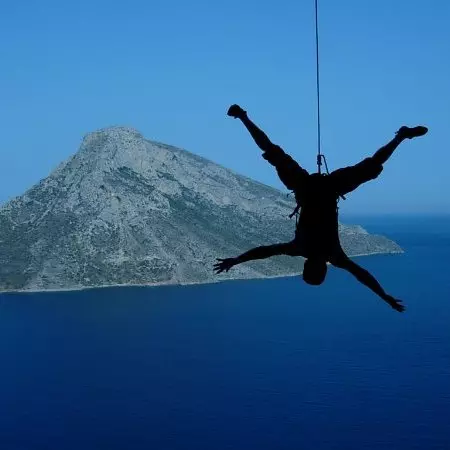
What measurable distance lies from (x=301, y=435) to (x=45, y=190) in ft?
313

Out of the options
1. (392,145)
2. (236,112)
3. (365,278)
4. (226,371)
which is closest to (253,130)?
(236,112)

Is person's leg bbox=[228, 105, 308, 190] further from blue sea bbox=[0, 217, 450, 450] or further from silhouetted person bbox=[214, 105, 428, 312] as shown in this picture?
blue sea bbox=[0, 217, 450, 450]

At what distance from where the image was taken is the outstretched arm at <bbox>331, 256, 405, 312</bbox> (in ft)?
13.8

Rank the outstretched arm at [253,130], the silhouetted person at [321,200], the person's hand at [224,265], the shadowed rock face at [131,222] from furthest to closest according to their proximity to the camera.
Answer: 1. the shadowed rock face at [131,222]
2. the person's hand at [224,265]
3. the silhouetted person at [321,200]
4. the outstretched arm at [253,130]

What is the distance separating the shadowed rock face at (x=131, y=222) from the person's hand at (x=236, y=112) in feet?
364

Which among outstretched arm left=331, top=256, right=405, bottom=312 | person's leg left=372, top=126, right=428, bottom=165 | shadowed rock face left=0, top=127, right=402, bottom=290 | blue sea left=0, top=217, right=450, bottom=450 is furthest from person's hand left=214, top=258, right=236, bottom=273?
shadowed rock face left=0, top=127, right=402, bottom=290

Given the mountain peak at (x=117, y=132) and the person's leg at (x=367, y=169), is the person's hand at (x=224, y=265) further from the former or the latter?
the mountain peak at (x=117, y=132)

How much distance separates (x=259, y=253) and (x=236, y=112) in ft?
2.95

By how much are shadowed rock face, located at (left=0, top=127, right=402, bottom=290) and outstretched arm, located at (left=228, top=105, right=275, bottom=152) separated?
11087cm

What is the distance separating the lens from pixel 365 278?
434 centimetres

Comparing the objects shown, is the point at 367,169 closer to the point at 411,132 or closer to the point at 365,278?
the point at 411,132

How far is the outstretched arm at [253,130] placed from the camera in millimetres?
3881

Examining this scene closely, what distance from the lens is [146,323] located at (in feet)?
288

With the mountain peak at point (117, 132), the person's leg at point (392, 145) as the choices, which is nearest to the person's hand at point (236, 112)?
the person's leg at point (392, 145)
